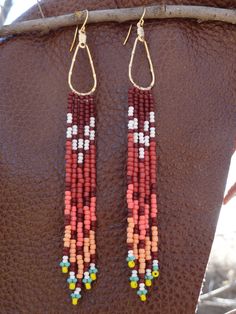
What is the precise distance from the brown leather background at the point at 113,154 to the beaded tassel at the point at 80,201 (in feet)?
0.07

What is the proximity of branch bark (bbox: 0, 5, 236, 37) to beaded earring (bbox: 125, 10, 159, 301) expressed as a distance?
25 mm

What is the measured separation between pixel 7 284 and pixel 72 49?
43cm

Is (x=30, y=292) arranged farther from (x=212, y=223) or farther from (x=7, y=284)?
(x=212, y=223)

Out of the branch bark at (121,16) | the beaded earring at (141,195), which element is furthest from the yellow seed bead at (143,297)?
the branch bark at (121,16)

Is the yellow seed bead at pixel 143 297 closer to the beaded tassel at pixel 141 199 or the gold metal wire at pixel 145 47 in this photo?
the beaded tassel at pixel 141 199

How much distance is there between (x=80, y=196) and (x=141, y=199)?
0.34ft

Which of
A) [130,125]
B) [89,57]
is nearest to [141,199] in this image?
[130,125]

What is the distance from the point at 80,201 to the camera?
84 cm

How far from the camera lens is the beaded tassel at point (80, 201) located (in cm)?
83

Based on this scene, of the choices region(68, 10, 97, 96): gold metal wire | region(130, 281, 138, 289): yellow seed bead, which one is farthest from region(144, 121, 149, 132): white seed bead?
region(130, 281, 138, 289): yellow seed bead

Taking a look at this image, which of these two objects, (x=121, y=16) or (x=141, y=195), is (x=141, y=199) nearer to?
(x=141, y=195)

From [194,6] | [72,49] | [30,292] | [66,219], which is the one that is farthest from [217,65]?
[30,292]

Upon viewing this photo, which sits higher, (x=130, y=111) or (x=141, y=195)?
(x=130, y=111)

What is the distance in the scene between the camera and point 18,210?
2.89ft
